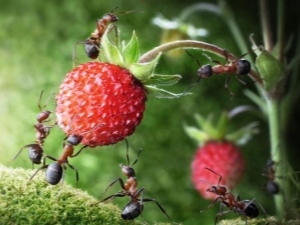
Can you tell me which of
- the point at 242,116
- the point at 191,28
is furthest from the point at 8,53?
the point at 242,116

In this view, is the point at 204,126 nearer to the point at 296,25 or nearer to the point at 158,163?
the point at 158,163

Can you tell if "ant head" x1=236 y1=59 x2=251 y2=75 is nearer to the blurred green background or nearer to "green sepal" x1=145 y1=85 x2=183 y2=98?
"green sepal" x1=145 y1=85 x2=183 y2=98

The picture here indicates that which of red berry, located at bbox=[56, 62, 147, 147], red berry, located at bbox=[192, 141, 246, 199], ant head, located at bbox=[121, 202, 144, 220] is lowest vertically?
red berry, located at bbox=[192, 141, 246, 199]

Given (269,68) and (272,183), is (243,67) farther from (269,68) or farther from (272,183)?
(272,183)

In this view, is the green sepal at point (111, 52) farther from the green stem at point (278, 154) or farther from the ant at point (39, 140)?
the green stem at point (278, 154)

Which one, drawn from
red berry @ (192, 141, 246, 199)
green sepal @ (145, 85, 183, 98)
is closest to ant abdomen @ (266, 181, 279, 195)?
red berry @ (192, 141, 246, 199)

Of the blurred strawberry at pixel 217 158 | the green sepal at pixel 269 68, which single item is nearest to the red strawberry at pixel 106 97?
the green sepal at pixel 269 68

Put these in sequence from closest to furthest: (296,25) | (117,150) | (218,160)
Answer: (218,160)
(117,150)
(296,25)
